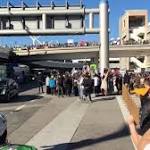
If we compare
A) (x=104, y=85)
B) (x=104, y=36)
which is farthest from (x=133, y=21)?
(x=104, y=85)

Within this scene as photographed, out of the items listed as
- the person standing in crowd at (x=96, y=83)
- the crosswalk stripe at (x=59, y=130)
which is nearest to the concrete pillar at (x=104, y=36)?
the person standing in crowd at (x=96, y=83)

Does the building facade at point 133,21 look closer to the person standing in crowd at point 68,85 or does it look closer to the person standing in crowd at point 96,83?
the person standing in crowd at point 68,85

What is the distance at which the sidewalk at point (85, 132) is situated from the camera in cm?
1408

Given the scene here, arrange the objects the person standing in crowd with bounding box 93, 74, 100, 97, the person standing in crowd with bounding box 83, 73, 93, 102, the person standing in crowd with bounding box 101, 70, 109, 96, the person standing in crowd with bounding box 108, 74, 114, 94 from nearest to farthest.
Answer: the person standing in crowd with bounding box 83, 73, 93, 102, the person standing in crowd with bounding box 101, 70, 109, 96, the person standing in crowd with bounding box 93, 74, 100, 97, the person standing in crowd with bounding box 108, 74, 114, 94

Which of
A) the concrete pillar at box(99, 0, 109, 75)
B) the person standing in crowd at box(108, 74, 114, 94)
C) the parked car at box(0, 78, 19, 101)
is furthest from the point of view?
the concrete pillar at box(99, 0, 109, 75)

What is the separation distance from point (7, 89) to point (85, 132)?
16.6 m

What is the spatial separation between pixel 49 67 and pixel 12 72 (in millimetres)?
74834

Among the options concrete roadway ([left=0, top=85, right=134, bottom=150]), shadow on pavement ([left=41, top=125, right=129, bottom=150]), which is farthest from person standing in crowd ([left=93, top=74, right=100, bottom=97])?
shadow on pavement ([left=41, top=125, right=129, bottom=150])

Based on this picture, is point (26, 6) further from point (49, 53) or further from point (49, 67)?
point (49, 67)

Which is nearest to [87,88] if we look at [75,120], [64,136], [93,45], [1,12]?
[75,120]

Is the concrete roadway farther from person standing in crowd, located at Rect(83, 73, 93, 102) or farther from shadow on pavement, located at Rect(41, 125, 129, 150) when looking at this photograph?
person standing in crowd, located at Rect(83, 73, 93, 102)

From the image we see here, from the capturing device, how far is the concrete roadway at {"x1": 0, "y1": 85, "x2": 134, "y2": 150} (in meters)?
14.4

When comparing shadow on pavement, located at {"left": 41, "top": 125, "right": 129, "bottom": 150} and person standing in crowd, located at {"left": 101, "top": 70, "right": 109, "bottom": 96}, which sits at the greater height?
person standing in crowd, located at {"left": 101, "top": 70, "right": 109, "bottom": 96}

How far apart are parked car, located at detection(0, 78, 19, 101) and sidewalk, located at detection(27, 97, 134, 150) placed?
8924mm
